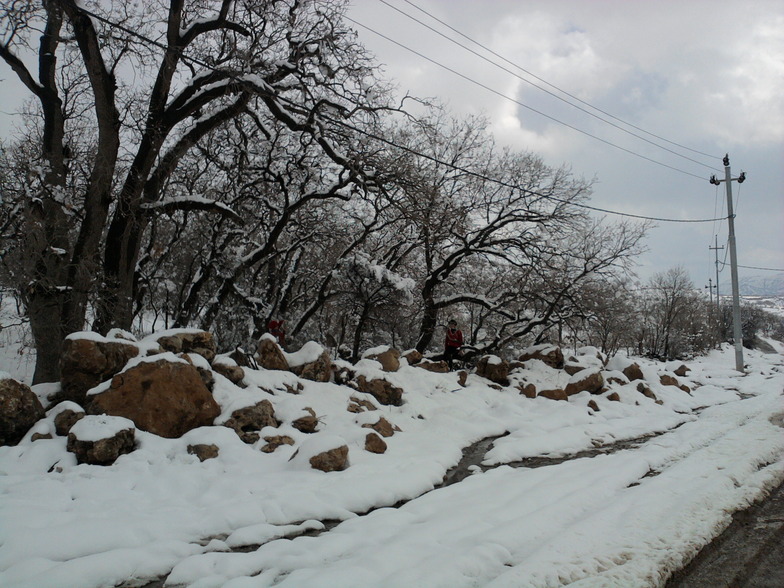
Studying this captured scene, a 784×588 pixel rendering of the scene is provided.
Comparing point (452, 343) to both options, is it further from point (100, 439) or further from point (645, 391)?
point (100, 439)

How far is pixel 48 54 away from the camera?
28.0ft

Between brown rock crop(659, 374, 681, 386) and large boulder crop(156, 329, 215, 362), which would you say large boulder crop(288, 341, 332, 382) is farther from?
brown rock crop(659, 374, 681, 386)

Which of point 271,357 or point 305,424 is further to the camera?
point 271,357

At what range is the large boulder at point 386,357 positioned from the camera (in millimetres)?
10906

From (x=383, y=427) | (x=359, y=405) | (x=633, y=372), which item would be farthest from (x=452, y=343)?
(x=383, y=427)

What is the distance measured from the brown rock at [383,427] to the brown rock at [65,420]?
386cm

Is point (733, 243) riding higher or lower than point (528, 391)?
higher

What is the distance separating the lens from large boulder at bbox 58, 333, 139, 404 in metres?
6.16

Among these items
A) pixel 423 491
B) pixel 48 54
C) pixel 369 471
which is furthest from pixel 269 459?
pixel 48 54

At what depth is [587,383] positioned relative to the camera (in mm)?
12109

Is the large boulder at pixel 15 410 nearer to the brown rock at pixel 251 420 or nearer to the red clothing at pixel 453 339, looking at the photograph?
the brown rock at pixel 251 420

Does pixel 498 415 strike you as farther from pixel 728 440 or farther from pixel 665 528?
pixel 665 528

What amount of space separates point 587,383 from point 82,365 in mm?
10827

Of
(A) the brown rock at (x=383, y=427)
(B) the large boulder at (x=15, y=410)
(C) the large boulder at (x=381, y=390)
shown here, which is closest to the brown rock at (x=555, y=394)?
(C) the large boulder at (x=381, y=390)
